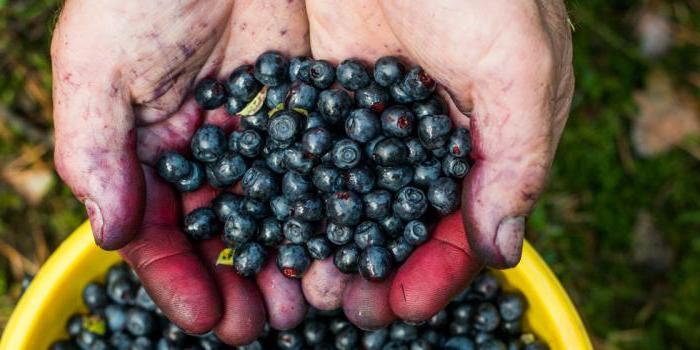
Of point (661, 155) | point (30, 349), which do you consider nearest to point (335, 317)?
point (30, 349)

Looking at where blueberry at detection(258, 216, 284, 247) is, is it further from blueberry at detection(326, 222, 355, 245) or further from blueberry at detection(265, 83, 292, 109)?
blueberry at detection(265, 83, 292, 109)

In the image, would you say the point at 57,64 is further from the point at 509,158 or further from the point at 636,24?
the point at 636,24

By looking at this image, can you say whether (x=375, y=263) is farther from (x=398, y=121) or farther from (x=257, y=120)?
(x=257, y=120)

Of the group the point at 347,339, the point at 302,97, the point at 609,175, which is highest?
the point at 302,97


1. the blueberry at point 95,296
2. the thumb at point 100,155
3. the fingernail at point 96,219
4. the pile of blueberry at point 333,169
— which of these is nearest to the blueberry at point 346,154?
the pile of blueberry at point 333,169

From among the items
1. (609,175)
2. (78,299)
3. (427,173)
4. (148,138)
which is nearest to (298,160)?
(427,173)

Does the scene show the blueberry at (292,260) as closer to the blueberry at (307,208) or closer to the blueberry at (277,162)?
the blueberry at (307,208)
